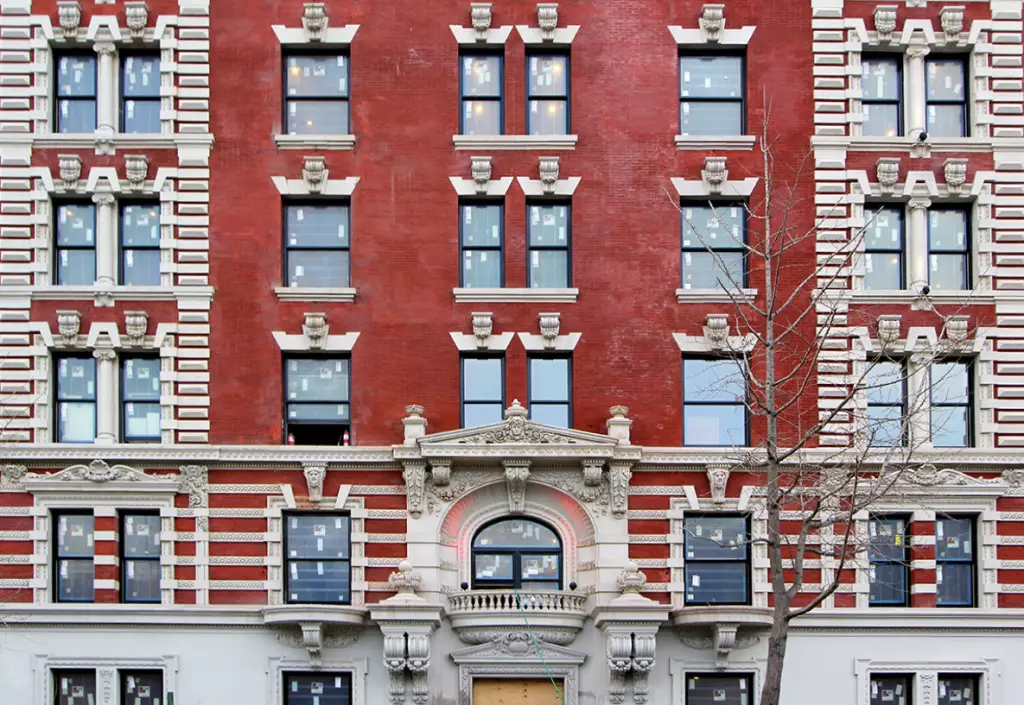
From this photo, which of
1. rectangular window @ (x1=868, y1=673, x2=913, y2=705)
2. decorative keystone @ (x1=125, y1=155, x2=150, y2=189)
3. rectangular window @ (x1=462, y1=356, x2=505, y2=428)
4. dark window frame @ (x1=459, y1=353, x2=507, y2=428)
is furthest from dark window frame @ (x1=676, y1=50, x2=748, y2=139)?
rectangular window @ (x1=868, y1=673, x2=913, y2=705)

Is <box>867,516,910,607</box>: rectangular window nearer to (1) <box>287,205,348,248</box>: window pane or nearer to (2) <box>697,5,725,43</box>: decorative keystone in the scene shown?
(2) <box>697,5,725,43</box>: decorative keystone

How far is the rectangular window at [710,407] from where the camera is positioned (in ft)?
110

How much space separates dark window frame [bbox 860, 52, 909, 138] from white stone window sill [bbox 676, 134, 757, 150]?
10.3 feet

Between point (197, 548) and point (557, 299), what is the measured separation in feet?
32.8

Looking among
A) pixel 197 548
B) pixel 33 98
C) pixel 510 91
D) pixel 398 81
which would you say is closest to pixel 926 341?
pixel 510 91

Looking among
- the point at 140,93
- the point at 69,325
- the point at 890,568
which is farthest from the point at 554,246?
the point at 69,325

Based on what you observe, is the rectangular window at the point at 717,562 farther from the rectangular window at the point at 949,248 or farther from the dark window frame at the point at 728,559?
the rectangular window at the point at 949,248

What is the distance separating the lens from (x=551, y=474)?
3262cm

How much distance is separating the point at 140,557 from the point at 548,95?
47.3 ft

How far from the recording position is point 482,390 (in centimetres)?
3338

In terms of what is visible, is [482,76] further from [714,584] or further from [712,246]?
[714,584]

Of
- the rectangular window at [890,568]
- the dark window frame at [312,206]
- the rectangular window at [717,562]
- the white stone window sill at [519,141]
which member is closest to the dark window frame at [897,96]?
the white stone window sill at [519,141]

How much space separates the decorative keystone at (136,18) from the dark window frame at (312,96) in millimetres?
3303

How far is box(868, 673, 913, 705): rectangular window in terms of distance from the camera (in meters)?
32.5
